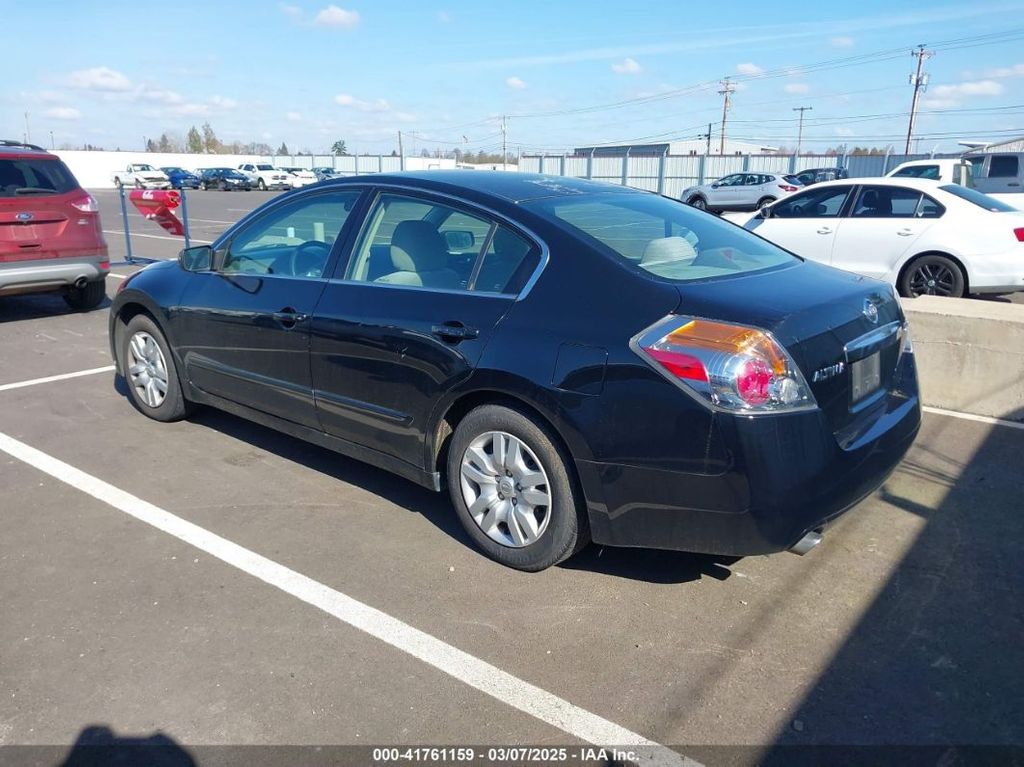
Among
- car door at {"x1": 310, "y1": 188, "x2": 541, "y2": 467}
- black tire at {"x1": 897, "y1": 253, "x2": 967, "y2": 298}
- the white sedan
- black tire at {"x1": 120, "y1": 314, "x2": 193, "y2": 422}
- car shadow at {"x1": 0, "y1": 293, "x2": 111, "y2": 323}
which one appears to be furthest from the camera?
car shadow at {"x1": 0, "y1": 293, "x2": 111, "y2": 323}

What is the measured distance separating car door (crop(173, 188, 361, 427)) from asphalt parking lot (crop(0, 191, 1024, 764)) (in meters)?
0.54

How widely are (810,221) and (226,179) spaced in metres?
50.4

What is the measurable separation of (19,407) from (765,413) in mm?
5448

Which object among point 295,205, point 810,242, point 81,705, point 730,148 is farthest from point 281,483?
point 730,148

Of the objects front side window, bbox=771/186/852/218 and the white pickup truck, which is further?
the white pickup truck

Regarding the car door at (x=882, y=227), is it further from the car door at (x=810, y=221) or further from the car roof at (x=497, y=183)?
the car roof at (x=497, y=183)

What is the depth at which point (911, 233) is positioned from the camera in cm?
881

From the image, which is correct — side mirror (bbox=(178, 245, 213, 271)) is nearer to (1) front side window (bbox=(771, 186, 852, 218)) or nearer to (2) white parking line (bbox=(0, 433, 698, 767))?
(2) white parking line (bbox=(0, 433, 698, 767))

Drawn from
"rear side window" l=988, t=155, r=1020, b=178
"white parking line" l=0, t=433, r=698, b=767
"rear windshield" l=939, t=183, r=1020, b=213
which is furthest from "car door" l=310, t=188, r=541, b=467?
"rear side window" l=988, t=155, r=1020, b=178

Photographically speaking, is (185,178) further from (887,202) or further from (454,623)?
(454,623)

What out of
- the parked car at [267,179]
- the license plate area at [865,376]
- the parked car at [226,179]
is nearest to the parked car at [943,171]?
the license plate area at [865,376]

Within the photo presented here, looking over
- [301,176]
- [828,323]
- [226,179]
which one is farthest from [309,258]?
[226,179]

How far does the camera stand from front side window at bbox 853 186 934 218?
29.3 ft

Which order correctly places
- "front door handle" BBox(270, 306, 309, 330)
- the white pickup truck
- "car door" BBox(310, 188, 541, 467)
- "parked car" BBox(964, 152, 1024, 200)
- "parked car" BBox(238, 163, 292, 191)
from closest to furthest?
"car door" BBox(310, 188, 541, 467) < "front door handle" BBox(270, 306, 309, 330) < "parked car" BBox(964, 152, 1024, 200) < the white pickup truck < "parked car" BBox(238, 163, 292, 191)
